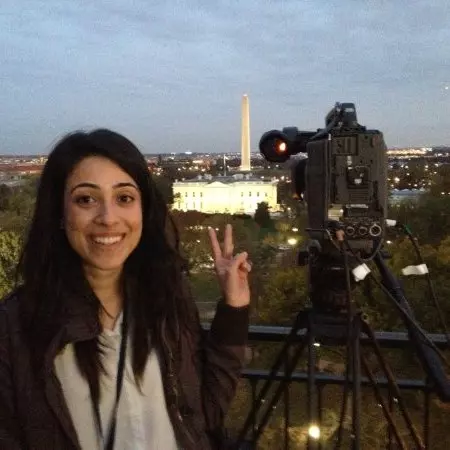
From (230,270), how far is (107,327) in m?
0.45

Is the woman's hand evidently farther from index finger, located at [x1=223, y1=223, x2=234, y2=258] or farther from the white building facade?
the white building facade

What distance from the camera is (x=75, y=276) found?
168 centimetres

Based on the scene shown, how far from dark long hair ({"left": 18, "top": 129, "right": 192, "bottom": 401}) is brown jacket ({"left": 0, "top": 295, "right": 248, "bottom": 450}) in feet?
0.14

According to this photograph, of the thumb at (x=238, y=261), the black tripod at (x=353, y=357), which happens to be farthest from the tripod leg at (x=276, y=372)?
the thumb at (x=238, y=261)

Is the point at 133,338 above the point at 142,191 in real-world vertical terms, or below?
below

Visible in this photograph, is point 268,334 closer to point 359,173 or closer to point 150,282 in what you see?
point 150,282

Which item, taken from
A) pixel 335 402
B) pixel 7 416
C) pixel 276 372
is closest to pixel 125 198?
pixel 7 416

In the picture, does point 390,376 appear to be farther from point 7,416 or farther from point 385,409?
point 7,416

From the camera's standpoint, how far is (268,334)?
7.68 feet

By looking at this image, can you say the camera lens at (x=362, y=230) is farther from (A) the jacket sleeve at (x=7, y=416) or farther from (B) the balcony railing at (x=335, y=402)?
(A) the jacket sleeve at (x=7, y=416)

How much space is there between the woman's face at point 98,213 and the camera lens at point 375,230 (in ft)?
2.53

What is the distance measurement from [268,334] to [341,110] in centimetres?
102

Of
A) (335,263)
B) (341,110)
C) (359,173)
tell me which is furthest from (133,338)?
(341,110)

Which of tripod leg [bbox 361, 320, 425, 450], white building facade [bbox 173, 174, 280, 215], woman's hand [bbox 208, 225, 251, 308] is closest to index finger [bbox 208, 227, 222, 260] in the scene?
woman's hand [bbox 208, 225, 251, 308]
